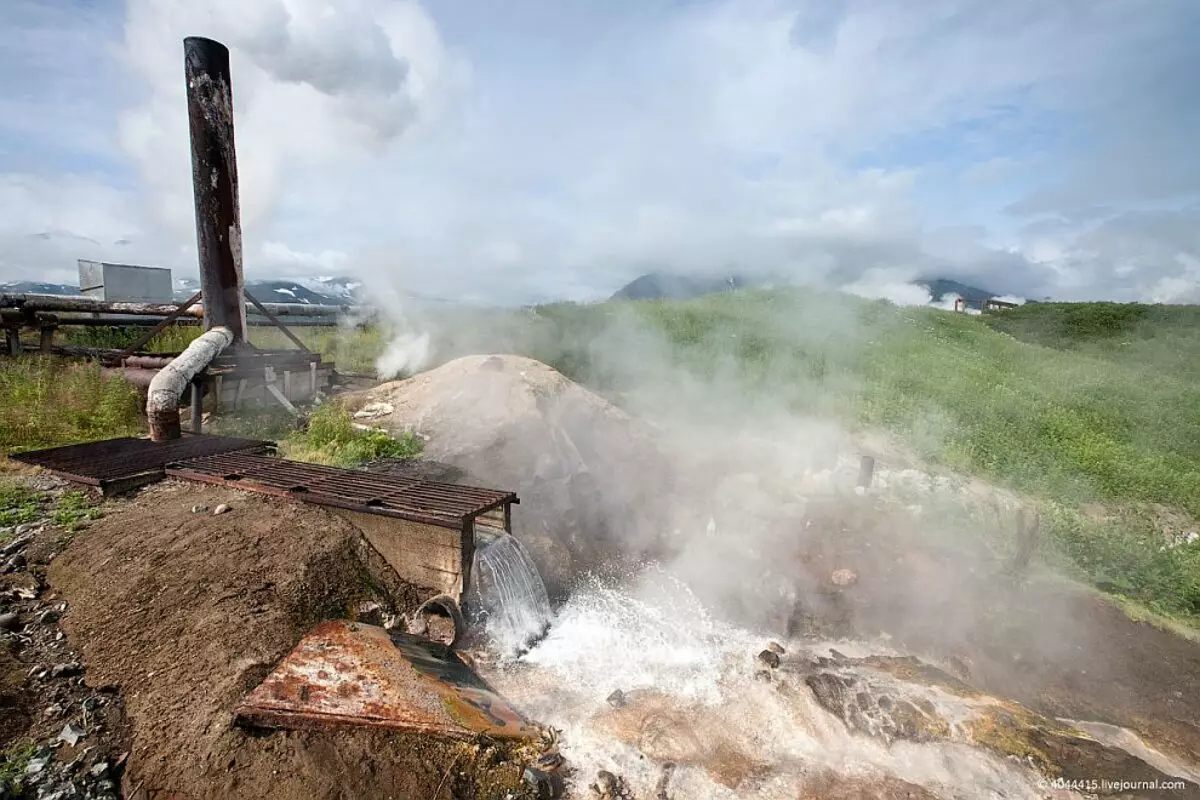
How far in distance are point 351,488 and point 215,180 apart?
508 centimetres

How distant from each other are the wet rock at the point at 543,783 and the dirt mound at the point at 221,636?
0.23 feet

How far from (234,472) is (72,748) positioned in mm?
3061

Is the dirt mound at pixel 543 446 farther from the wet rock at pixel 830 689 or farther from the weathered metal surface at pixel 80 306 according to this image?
the weathered metal surface at pixel 80 306

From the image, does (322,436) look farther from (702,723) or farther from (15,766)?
(702,723)

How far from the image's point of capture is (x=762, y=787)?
3.56 metres

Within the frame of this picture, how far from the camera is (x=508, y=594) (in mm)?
4922

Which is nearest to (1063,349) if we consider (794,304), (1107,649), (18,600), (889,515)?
(794,304)

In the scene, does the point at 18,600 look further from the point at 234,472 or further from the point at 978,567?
the point at 978,567

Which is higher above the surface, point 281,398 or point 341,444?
point 281,398

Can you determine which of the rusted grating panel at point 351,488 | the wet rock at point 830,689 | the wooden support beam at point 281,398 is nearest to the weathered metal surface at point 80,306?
the wooden support beam at point 281,398

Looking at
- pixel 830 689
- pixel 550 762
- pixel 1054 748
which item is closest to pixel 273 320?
pixel 550 762

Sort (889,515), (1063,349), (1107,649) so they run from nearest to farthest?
1. (1107,649)
2. (889,515)
3. (1063,349)

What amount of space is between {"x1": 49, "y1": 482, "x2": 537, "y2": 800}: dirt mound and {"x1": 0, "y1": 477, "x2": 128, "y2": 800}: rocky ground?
7 cm

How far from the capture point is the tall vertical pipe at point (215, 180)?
292 inches
